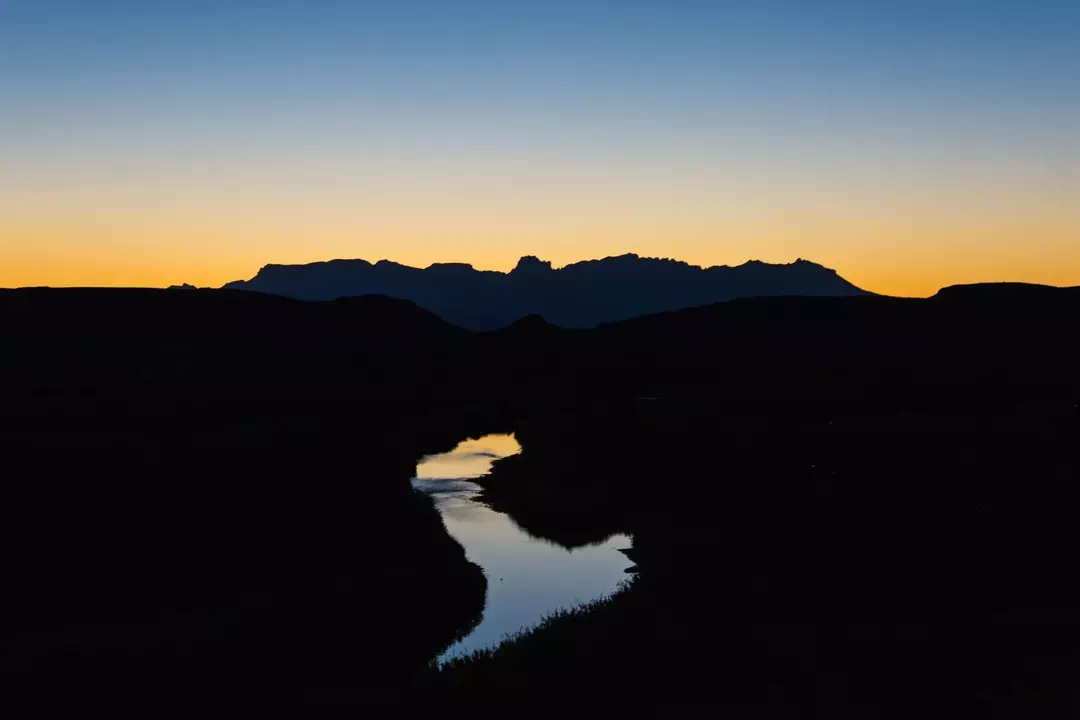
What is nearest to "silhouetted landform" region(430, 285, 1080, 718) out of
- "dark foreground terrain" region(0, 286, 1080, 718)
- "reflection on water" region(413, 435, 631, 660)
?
"dark foreground terrain" region(0, 286, 1080, 718)

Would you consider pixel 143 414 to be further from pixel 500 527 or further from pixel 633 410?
pixel 633 410

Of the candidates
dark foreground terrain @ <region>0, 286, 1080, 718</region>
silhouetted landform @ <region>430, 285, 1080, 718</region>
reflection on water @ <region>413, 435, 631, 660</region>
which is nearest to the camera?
silhouetted landform @ <region>430, 285, 1080, 718</region>

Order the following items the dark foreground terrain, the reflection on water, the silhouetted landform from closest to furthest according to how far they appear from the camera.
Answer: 1. the silhouetted landform
2. the dark foreground terrain
3. the reflection on water

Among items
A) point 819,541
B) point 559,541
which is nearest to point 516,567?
point 559,541

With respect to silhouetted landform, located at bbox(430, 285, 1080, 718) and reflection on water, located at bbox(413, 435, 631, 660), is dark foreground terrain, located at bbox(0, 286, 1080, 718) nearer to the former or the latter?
silhouetted landform, located at bbox(430, 285, 1080, 718)

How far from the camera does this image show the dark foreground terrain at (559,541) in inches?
757

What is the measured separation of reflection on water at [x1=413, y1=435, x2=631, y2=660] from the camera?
32031 millimetres

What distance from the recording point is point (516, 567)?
40.2 m

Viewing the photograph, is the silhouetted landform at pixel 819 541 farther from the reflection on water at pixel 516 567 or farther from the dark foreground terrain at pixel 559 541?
the reflection on water at pixel 516 567

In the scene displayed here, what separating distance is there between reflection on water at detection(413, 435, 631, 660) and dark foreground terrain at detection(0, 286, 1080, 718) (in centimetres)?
117

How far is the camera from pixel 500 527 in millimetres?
49125

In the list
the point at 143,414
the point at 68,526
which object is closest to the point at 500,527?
the point at 68,526

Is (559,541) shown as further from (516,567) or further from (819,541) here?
(819,541)

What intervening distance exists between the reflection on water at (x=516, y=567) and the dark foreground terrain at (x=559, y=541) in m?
1.17
